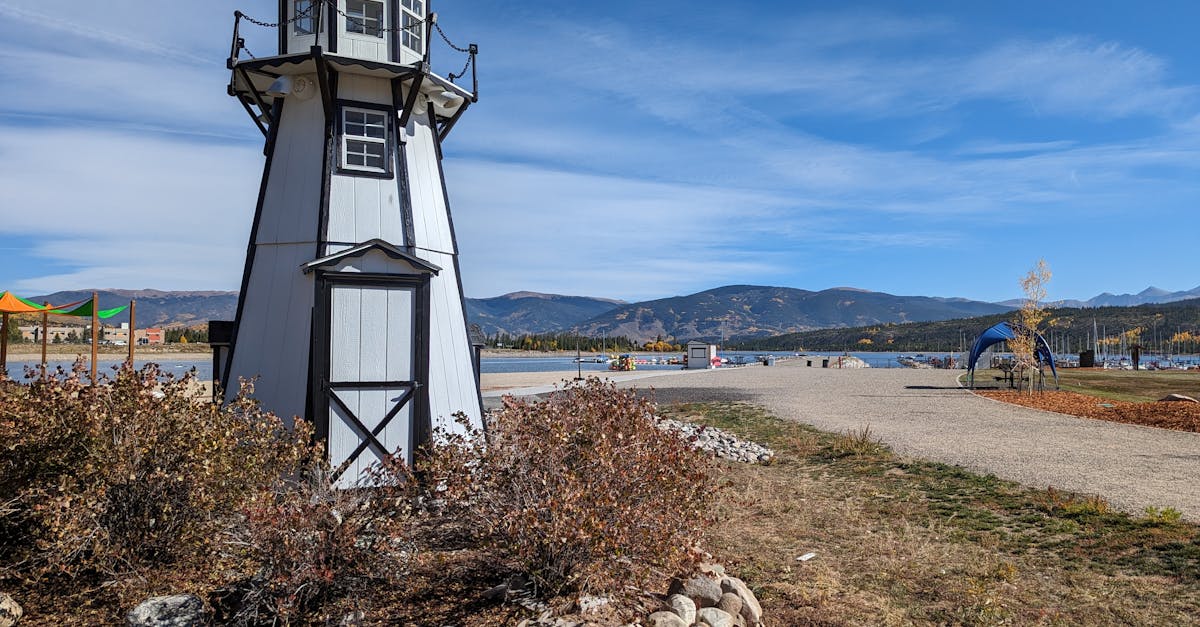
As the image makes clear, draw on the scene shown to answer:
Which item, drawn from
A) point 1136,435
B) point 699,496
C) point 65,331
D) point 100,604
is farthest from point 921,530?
point 65,331

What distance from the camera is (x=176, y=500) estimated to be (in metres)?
5.95

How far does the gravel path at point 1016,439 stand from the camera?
1104cm

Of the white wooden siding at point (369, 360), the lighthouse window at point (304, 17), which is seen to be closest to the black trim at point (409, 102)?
the lighthouse window at point (304, 17)

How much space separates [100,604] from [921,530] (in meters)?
8.35

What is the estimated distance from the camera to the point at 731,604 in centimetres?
593

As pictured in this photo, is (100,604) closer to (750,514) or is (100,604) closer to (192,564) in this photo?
(192,564)

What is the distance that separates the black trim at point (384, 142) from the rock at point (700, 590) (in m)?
6.47

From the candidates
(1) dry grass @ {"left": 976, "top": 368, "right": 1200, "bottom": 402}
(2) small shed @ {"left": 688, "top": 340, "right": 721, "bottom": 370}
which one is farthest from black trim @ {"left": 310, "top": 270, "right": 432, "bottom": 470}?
(2) small shed @ {"left": 688, "top": 340, "right": 721, "bottom": 370}

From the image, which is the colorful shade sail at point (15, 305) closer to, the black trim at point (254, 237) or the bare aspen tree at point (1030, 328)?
the black trim at point (254, 237)

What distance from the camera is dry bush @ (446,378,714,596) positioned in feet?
17.9

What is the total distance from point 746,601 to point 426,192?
685 centimetres

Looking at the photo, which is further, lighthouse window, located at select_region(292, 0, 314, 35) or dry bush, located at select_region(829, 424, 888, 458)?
dry bush, located at select_region(829, 424, 888, 458)

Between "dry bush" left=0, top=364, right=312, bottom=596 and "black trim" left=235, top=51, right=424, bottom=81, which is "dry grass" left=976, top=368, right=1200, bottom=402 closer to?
"black trim" left=235, top=51, right=424, bottom=81

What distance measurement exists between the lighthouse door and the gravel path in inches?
Result: 359
